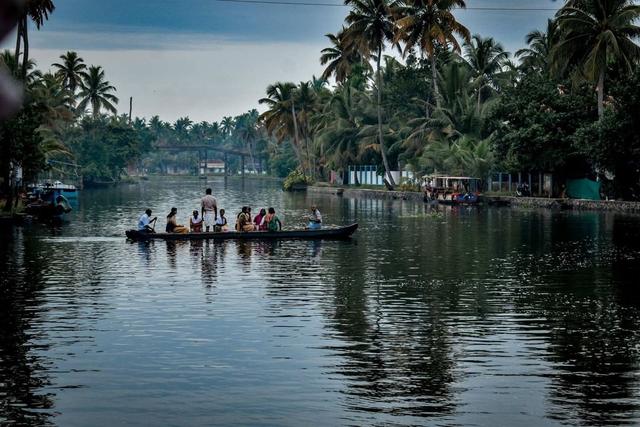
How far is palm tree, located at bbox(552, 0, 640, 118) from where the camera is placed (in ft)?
180

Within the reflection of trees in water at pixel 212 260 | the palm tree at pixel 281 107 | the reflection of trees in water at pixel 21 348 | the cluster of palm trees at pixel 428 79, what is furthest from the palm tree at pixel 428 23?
the reflection of trees in water at pixel 21 348

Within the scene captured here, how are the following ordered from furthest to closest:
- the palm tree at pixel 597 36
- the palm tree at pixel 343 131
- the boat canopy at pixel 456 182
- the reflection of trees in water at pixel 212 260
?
the palm tree at pixel 343 131, the boat canopy at pixel 456 182, the palm tree at pixel 597 36, the reflection of trees in water at pixel 212 260

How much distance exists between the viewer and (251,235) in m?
35.4

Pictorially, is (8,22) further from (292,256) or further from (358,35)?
(358,35)

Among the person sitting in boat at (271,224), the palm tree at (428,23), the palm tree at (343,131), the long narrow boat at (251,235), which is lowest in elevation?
the long narrow boat at (251,235)

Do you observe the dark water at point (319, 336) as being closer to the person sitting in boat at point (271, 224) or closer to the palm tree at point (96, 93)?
the person sitting in boat at point (271, 224)

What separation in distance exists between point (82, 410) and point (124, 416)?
2.13 feet

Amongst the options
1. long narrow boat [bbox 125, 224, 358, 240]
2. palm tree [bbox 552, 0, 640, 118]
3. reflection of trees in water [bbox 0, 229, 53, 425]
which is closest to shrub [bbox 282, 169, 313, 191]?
palm tree [bbox 552, 0, 640, 118]

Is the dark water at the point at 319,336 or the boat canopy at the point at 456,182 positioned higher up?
the boat canopy at the point at 456,182

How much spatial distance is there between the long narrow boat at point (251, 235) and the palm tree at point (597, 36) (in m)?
26.2

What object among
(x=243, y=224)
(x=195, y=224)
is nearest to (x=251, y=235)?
(x=243, y=224)

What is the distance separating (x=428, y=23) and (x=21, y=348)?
219ft

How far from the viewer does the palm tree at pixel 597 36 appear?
54.7 metres

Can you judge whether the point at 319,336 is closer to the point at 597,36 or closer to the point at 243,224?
the point at 243,224
